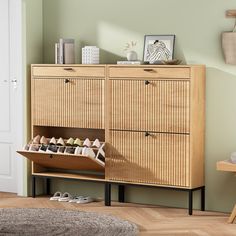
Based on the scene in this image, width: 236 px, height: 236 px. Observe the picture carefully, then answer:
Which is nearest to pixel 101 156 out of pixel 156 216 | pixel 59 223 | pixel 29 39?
pixel 156 216

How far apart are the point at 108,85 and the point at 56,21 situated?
1.16 meters

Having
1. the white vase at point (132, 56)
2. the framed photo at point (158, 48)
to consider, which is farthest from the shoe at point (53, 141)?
the framed photo at point (158, 48)

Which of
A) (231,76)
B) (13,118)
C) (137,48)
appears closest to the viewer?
(231,76)

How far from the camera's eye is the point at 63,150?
755 cm

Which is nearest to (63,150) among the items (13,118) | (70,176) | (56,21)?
(70,176)

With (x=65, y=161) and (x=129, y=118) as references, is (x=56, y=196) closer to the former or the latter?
(x=65, y=161)

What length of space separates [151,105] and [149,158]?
20.5 inches

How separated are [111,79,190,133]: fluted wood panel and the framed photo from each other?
358 mm

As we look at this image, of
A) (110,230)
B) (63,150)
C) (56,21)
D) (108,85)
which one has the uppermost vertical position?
(56,21)

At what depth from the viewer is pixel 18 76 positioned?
802 centimetres

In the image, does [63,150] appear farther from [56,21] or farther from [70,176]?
[56,21]

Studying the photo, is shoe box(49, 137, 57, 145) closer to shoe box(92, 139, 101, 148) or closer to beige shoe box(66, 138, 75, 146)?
beige shoe box(66, 138, 75, 146)

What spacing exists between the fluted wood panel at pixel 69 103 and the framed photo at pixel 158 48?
1.79 ft

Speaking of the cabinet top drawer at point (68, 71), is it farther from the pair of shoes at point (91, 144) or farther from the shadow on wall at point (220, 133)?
the shadow on wall at point (220, 133)
